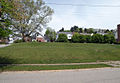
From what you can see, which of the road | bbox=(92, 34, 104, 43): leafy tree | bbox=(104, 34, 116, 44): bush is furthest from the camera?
bbox=(92, 34, 104, 43): leafy tree

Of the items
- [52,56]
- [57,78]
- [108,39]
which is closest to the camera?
[57,78]

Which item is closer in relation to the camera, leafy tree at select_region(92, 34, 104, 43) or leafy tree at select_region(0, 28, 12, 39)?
leafy tree at select_region(0, 28, 12, 39)

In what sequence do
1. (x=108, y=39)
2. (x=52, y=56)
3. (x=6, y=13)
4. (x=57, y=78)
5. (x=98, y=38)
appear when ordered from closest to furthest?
(x=57, y=78) → (x=6, y=13) → (x=52, y=56) → (x=108, y=39) → (x=98, y=38)

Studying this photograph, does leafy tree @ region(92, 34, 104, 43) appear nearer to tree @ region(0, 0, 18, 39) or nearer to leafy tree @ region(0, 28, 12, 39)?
tree @ region(0, 0, 18, 39)

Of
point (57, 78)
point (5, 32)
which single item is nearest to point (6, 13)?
point (5, 32)

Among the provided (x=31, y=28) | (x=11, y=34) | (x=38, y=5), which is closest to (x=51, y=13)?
(x=38, y=5)

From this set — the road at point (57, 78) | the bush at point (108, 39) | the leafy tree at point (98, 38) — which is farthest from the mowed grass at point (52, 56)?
the bush at point (108, 39)

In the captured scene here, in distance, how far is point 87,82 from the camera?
17.9 ft

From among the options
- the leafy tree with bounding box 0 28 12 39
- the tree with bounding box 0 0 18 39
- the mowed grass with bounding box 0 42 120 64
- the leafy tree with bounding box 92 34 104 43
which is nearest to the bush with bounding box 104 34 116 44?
the leafy tree with bounding box 92 34 104 43

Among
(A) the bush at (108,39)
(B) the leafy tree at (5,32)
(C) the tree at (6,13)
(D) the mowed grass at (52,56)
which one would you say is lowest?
(D) the mowed grass at (52,56)

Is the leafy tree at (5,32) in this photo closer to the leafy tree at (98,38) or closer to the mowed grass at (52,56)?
the mowed grass at (52,56)

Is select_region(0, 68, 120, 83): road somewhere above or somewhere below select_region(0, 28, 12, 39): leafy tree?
below

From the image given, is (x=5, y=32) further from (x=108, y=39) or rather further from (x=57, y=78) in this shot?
(x=108, y=39)

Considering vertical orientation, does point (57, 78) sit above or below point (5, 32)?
below
